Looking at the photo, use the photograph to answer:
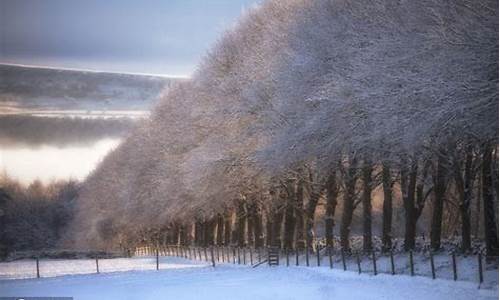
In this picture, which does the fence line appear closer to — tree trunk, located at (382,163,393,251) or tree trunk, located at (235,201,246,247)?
tree trunk, located at (382,163,393,251)

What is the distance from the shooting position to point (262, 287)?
16.0 metres

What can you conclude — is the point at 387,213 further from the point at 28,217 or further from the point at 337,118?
the point at 28,217

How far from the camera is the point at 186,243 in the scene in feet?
151

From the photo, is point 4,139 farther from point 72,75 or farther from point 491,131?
point 491,131

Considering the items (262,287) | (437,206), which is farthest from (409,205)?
(262,287)

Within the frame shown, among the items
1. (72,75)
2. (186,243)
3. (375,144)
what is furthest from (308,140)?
(186,243)

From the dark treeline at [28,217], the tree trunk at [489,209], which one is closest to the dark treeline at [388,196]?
the tree trunk at [489,209]

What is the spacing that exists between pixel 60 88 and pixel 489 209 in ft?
38.7

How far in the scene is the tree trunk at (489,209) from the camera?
54.7ft

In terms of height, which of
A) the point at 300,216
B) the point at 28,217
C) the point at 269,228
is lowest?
the point at 269,228

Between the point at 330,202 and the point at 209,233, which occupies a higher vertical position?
the point at 330,202

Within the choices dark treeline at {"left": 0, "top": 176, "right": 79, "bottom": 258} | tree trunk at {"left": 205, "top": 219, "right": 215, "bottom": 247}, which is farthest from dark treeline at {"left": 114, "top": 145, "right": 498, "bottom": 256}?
dark treeline at {"left": 0, "top": 176, "right": 79, "bottom": 258}

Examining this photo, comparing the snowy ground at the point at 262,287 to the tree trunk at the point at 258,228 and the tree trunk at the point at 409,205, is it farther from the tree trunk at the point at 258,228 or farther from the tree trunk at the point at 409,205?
the tree trunk at the point at 258,228

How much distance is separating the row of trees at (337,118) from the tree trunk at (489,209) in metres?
0.04
